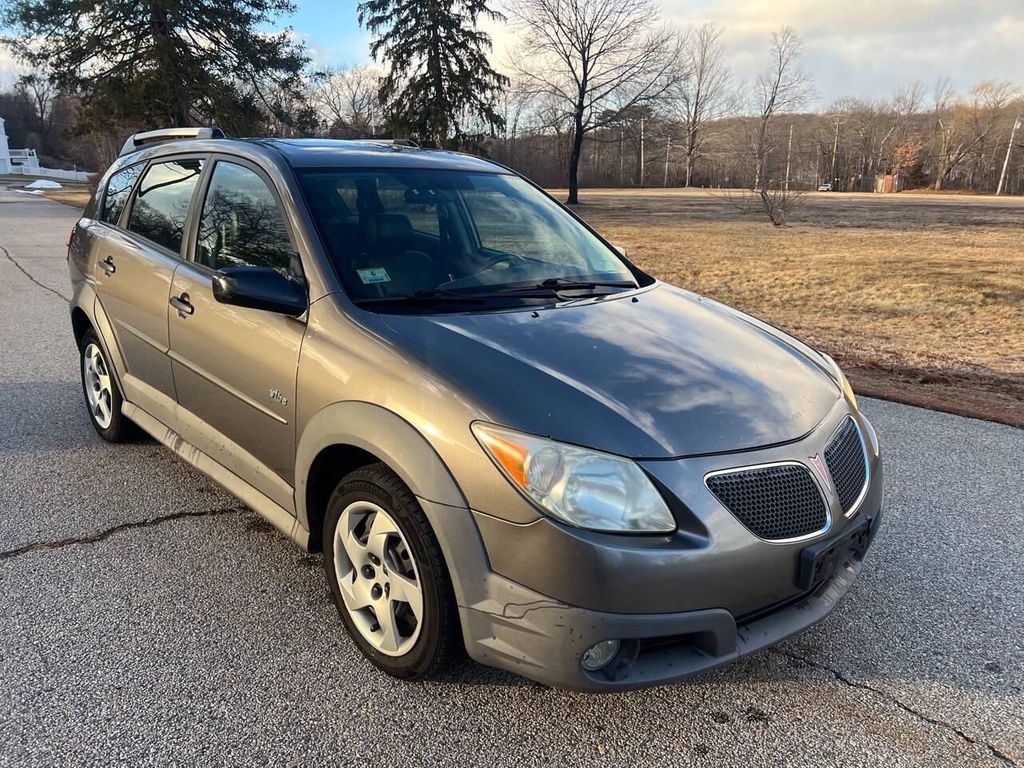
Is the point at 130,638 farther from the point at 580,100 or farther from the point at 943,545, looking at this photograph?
the point at 580,100

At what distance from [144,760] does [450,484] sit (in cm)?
121

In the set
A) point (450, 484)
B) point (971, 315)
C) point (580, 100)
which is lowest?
point (971, 315)

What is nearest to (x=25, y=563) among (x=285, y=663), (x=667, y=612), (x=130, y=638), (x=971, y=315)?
(x=130, y=638)

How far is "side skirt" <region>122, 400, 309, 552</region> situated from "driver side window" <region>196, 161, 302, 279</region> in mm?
910

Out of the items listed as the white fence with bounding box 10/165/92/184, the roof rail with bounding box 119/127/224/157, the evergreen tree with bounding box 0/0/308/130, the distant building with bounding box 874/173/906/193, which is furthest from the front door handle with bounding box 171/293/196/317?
the distant building with bounding box 874/173/906/193

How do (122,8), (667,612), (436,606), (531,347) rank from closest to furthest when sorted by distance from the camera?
(667,612)
(436,606)
(531,347)
(122,8)

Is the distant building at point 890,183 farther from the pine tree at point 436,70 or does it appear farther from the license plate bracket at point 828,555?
the license plate bracket at point 828,555

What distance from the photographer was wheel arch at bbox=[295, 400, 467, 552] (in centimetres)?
228

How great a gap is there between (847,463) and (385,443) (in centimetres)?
A: 159

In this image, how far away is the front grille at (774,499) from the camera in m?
2.22

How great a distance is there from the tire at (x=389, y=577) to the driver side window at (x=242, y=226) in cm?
100

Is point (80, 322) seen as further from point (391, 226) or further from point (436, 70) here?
point (436, 70)

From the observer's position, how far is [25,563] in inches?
130

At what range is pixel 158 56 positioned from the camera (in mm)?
26734
